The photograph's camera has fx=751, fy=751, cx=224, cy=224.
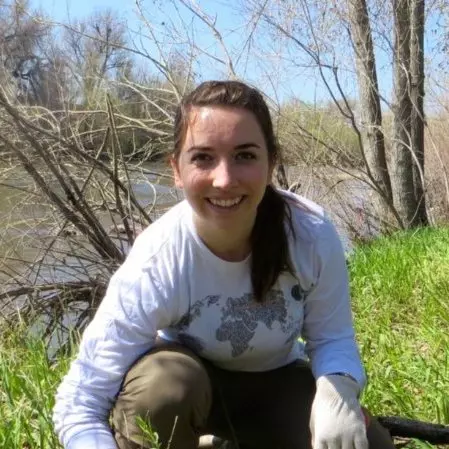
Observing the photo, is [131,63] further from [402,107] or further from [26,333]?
[402,107]

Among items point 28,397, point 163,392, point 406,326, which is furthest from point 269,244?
point 406,326

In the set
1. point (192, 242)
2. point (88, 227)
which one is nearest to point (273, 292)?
point (192, 242)

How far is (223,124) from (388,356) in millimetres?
1526

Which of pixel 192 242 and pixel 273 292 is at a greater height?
pixel 192 242

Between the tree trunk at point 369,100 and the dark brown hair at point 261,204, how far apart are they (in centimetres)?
496

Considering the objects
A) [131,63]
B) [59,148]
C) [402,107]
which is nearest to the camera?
[59,148]

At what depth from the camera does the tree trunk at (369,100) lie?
6664 millimetres

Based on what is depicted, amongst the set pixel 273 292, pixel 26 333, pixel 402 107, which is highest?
pixel 402 107

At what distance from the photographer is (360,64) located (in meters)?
6.96

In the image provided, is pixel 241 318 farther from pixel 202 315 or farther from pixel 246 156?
pixel 246 156

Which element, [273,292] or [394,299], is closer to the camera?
[273,292]

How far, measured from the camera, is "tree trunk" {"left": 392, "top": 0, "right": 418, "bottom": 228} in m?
7.21

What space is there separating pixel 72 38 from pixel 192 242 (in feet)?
11.2

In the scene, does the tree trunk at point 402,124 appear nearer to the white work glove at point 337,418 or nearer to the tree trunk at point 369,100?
the tree trunk at point 369,100
